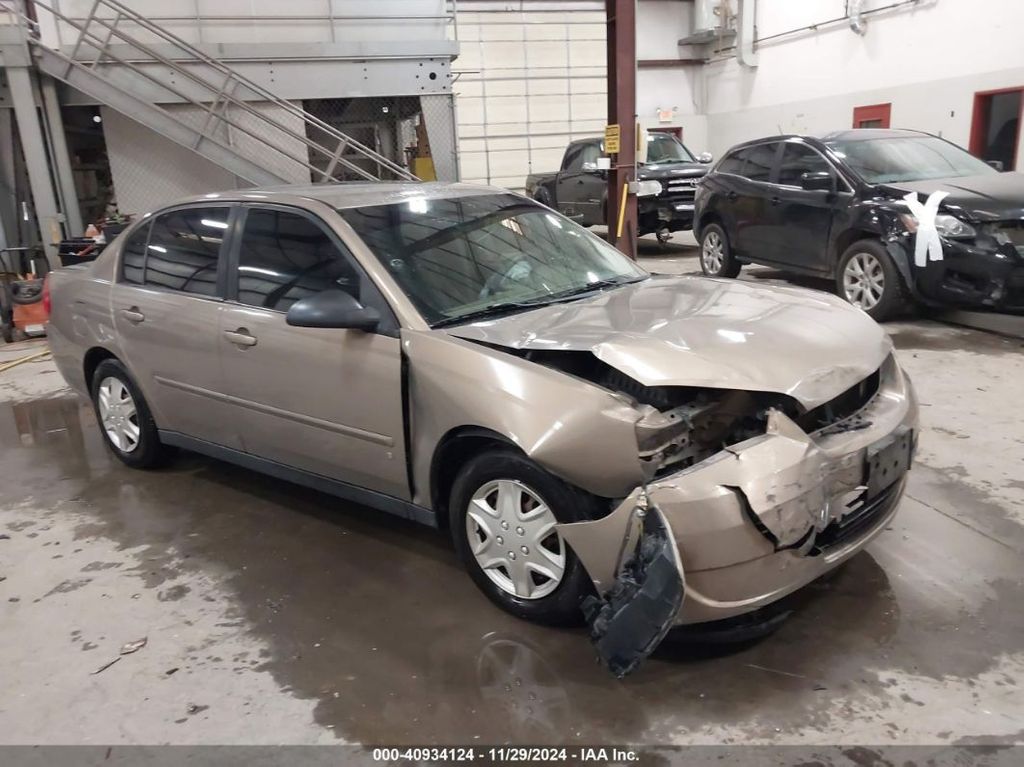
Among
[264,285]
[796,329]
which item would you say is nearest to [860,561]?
[796,329]

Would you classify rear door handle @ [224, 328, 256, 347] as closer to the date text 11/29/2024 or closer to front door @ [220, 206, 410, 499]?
front door @ [220, 206, 410, 499]

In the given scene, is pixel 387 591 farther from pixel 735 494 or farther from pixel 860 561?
pixel 860 561

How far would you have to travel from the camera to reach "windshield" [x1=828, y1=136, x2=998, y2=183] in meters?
7.00

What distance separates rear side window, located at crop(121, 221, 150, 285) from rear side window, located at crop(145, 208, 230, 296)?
64 mm

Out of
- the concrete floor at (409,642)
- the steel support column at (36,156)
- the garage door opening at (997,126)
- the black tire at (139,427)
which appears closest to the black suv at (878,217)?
the concrete floor at (409,642)

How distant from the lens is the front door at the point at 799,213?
24.1ft

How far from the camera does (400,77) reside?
34.8 feet

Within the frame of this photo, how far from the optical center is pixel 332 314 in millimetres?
3002

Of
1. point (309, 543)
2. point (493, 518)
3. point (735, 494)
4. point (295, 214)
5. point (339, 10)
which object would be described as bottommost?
point (309, 543)

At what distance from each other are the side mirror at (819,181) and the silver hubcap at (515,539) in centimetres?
573

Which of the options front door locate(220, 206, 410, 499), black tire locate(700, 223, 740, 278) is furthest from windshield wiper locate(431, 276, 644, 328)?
black tire locate(700, 223, 740, 278)

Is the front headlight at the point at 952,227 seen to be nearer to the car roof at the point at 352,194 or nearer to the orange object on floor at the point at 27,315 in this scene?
the car roof at the point at 352,194

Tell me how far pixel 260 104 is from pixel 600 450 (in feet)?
31.4

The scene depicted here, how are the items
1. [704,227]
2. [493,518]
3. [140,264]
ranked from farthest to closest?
[704,227] < [140,264] < [493,518]
